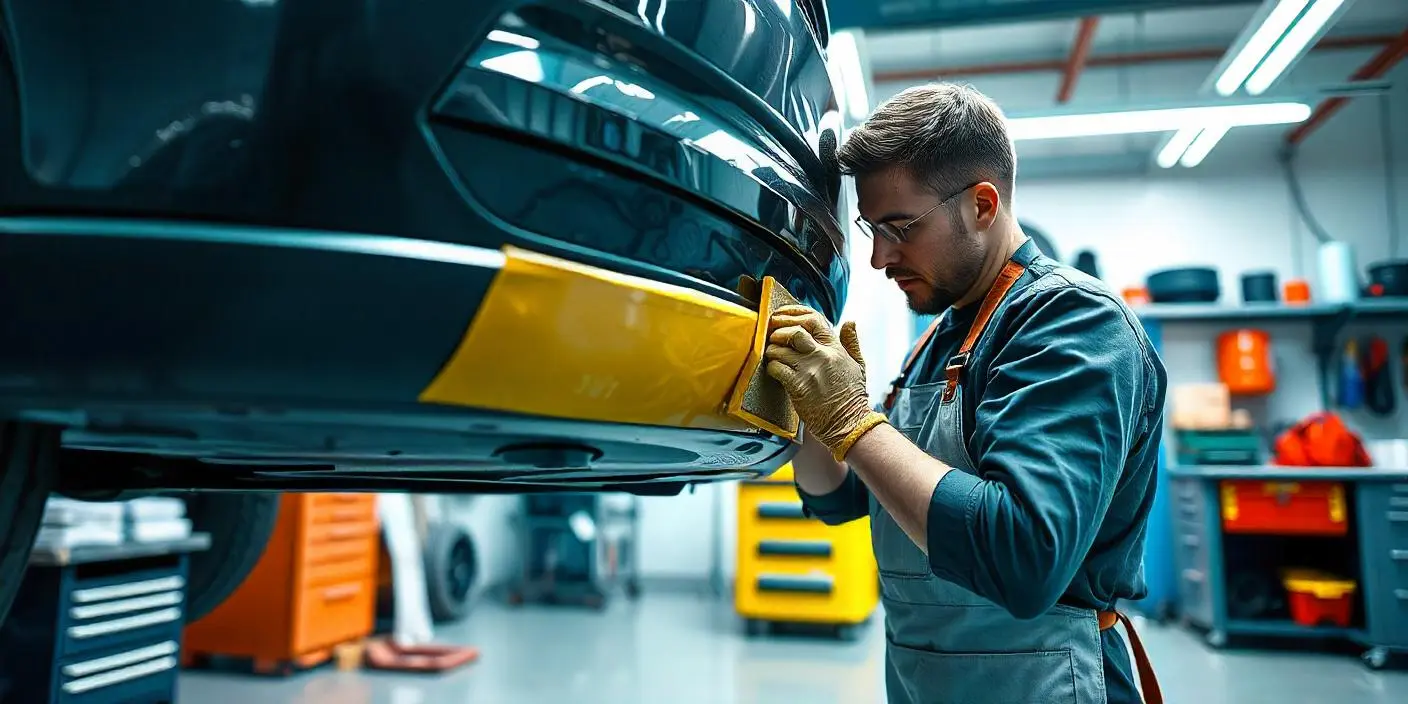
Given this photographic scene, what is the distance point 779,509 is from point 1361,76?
5.15 metres

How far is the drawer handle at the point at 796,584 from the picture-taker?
4.36m

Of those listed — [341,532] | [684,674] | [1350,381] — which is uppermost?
[1350,381]

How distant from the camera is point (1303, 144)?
6398 mm

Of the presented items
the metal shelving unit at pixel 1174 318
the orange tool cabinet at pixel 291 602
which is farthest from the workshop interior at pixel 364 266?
the metal shelving unit at pixel 1174 318

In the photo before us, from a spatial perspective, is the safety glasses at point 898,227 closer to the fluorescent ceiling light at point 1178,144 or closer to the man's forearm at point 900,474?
the man's forearm at point 900,474

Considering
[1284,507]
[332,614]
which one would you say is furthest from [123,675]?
[1284,507]

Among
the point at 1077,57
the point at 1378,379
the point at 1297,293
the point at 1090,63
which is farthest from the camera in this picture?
the point at 1090,63

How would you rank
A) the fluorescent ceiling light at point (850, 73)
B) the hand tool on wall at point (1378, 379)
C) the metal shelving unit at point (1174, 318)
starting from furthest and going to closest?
1. the hand tool on wall at point (1378, 379)
2. the metal shelving unit at point (1174, 318)
3. the fluorescent ceiling light at point (850, 73)

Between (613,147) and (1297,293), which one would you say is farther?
(1297,293)

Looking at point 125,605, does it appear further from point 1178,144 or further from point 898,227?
point 1178,144

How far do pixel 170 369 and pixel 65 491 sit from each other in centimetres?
56

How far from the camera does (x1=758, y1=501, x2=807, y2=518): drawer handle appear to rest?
4.46 m

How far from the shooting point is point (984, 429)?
3.22 ft

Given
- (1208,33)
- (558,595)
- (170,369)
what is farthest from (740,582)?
(1208,33)
